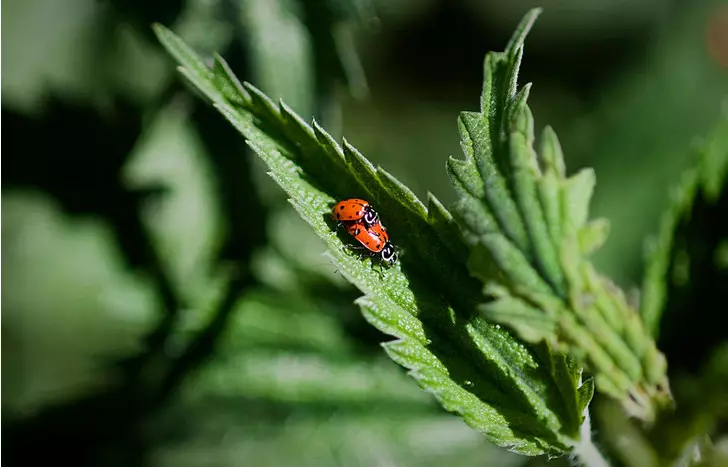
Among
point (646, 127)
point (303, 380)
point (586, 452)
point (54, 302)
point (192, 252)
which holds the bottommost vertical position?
point (586, 452)

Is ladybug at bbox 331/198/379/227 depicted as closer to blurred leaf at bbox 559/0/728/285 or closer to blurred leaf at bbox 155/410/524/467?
blurred leaf at bbox 155/410/524/467

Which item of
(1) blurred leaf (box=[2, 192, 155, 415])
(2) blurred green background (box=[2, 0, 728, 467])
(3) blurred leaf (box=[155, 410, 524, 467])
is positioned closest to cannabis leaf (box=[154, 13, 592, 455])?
(2) blurred green background (box=[2, 0, 728, 467])

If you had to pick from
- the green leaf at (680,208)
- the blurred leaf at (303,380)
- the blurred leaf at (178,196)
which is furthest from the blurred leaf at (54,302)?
the green leaf at (680,208)

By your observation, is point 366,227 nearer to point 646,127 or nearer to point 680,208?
point 680,208

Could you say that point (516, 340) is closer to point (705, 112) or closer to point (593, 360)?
point (593, 360)

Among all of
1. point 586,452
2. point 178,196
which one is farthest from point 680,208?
point 178,196

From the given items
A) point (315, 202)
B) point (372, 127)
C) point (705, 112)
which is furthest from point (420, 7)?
point (315, 202)
